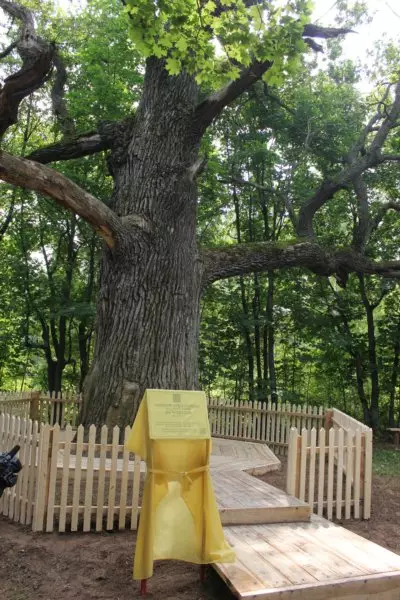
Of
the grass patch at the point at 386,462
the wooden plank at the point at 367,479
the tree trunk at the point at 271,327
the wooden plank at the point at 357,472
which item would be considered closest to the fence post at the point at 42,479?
the wooden plank at the point at 357,472

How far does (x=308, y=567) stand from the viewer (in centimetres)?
397

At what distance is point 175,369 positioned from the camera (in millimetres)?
8773

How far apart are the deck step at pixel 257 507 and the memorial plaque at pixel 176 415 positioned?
1.40 meters

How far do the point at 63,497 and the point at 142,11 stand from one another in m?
5.37

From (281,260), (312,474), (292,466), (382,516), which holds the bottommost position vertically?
(382,516)

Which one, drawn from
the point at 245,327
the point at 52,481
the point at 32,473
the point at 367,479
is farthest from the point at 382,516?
the point at 245,327

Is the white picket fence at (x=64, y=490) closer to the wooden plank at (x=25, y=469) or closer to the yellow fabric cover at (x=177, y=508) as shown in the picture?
the wooden plank at (x=25, y=469)

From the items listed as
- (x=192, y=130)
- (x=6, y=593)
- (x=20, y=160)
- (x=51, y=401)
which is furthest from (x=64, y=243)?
(x=6, y=593)

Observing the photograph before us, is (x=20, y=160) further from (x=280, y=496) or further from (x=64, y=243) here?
(x=64, y=243)

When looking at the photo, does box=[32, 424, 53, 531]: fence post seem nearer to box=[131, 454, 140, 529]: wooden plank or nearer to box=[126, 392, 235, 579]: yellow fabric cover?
box=[131, 454, 140, 529]: wooden plank

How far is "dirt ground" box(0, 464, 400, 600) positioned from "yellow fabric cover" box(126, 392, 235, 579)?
423 millimetres

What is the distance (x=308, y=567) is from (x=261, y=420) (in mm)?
8343

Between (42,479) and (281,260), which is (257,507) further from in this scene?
(281,260)

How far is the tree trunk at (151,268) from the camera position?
336 inches
